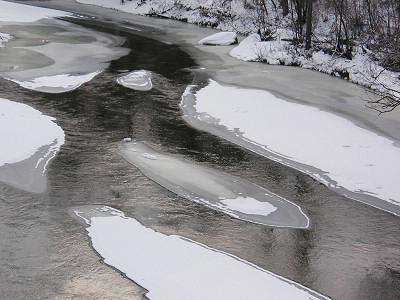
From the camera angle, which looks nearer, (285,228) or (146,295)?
(146,295)

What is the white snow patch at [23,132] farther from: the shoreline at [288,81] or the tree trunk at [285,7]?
the tree trunk at [285,7]

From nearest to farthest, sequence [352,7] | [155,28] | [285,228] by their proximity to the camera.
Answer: [285,228], [352,7], [155,28]

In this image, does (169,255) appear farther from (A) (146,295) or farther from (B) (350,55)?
(B) (350,55)

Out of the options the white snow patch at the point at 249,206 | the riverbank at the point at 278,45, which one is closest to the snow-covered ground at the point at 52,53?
the riverbank at the point at 278,45

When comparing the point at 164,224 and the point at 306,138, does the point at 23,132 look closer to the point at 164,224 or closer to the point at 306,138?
the point at 164,224

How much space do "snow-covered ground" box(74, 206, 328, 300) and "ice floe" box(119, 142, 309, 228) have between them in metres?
1.39

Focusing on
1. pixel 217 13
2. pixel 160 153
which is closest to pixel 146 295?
pixel 160 153

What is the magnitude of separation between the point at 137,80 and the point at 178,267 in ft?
36.0

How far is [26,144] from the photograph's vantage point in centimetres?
1152

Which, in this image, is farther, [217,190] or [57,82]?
[57,82]

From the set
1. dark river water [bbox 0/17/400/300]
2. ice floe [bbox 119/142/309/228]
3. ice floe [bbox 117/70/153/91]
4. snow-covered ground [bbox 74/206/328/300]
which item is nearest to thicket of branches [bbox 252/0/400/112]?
ice floe [bbox 117/70/153/91]

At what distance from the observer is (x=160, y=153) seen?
11.5 meters

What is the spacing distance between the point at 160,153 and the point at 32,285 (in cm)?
511

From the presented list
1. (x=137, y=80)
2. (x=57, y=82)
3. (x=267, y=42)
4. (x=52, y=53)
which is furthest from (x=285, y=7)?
(x=57, y=82)
